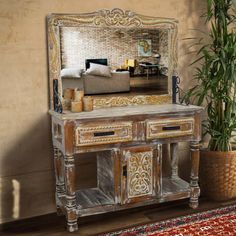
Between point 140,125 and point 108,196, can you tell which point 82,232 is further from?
point 140,125

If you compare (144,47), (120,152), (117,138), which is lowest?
(120,152)

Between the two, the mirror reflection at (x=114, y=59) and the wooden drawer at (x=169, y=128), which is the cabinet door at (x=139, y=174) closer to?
the wooden drawer at (x=169, y=128)

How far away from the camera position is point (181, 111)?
3086 mm

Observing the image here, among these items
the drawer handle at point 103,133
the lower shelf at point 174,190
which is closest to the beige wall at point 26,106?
the drawer handle at point 103,133

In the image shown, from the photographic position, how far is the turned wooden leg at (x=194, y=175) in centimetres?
323

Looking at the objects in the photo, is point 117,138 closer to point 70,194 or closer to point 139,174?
point 139,174

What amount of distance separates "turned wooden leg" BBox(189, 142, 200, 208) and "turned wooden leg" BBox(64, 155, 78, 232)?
1047 millimetres

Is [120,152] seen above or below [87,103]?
below

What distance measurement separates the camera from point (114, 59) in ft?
10.7

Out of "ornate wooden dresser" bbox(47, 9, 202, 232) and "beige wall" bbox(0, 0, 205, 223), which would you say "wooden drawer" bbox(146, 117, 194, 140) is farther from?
→ "beige wall" bbox(0, 0, 205, 223)

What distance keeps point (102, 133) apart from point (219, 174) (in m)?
1.28

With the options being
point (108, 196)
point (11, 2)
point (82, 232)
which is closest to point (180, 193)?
point (108, 196)

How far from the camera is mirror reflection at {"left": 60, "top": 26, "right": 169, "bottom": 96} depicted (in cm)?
313

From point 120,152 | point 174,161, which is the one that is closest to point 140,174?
point 120,152
